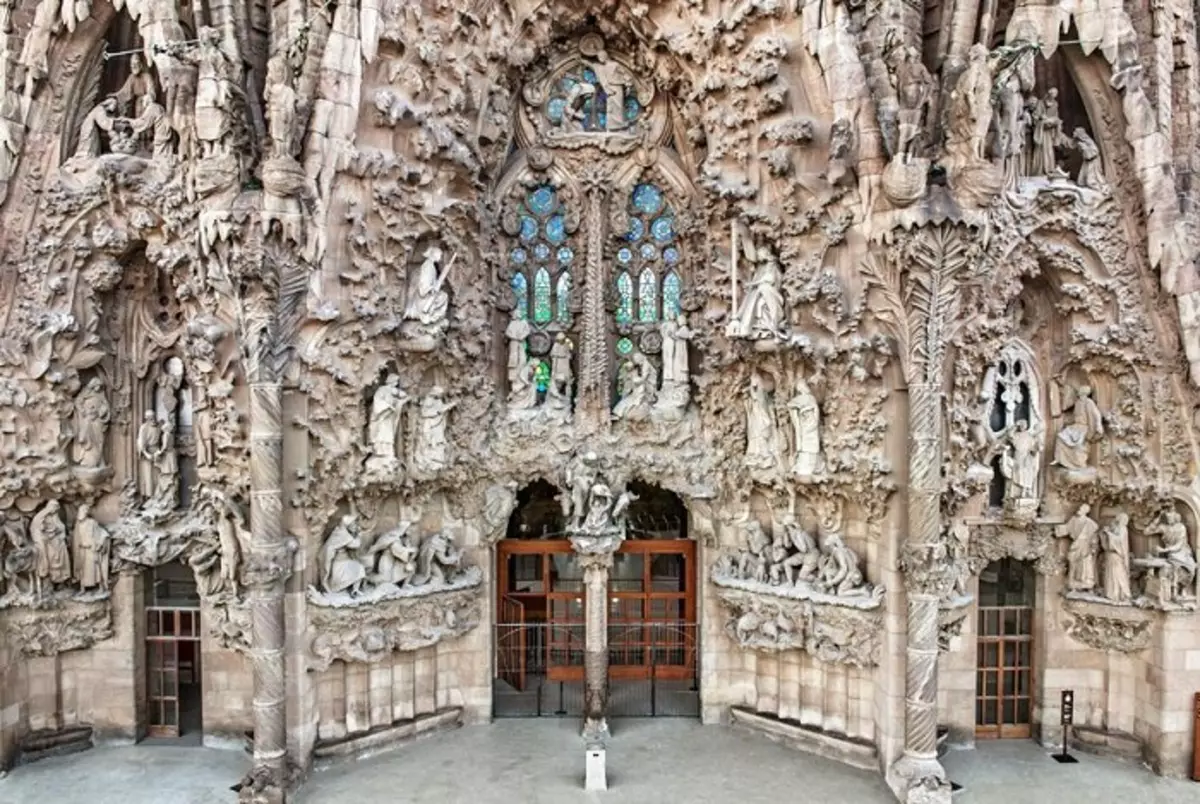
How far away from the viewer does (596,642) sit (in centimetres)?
1354

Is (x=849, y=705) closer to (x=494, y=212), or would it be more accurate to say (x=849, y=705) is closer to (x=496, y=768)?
(x=496, y=768)

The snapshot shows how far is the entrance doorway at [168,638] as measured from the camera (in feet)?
44.5

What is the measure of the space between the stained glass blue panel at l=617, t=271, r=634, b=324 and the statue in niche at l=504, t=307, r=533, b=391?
1570mm

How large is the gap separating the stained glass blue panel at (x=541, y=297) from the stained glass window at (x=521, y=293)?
14 cm

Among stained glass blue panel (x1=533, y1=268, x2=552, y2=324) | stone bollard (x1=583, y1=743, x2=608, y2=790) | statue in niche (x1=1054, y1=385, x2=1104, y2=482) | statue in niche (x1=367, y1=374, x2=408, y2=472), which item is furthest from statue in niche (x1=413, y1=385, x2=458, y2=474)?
statue in niche (x1=1054, y1=385, x2=1104, y2=482)

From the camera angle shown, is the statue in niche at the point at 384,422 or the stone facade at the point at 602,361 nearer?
the stone facade at the point at 602,361

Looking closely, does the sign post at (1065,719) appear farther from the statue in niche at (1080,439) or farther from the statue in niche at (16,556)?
the statue in niche at (16,556)

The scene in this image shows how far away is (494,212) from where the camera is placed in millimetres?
14297

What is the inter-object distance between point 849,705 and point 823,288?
606 cm

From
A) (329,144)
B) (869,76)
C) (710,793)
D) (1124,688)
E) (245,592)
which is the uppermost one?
(869,76)

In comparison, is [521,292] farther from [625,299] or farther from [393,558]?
[393,558]

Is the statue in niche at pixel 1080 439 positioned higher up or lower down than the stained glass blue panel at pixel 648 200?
lower down

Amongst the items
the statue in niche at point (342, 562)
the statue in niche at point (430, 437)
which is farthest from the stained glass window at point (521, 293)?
the statue in niche at point (342, 562)

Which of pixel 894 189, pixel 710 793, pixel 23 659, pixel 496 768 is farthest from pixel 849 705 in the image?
pixel 23 659
